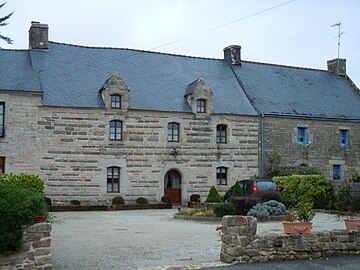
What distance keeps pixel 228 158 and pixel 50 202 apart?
10.2 m

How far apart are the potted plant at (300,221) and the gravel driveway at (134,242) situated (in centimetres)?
129

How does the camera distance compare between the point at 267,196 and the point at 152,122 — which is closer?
the point at 267,196

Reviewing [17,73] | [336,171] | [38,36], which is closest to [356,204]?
[336,171]

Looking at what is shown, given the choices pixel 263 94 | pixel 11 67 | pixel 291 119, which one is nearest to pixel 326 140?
pixel 291 119

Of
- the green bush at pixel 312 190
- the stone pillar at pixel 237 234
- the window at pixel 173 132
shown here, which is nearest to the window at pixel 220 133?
the window at pixel 173 132

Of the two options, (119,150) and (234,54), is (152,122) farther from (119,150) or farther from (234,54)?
(234,54)

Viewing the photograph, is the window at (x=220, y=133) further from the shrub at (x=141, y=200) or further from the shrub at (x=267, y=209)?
the shrub at (x=267, y=209)

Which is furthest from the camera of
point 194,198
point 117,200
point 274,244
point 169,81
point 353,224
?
Result: point 169,81

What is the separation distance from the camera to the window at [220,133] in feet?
94.0

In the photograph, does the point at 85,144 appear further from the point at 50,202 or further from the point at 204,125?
the point at 204,125

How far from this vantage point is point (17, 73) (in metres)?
25.8

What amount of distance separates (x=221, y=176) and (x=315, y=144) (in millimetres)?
6749

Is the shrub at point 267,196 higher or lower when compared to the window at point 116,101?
lower

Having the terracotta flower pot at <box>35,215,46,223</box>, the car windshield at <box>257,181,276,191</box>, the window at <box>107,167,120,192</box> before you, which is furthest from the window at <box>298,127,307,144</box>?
the terracotta flower pot at <box>35,215,46,223</box>
